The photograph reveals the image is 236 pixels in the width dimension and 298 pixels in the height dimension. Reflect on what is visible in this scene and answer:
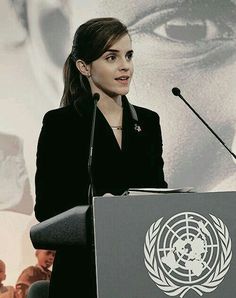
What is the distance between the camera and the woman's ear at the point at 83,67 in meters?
2.19

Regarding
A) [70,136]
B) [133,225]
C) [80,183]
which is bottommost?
[133,225]

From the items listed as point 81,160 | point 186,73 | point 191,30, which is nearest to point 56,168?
point 81,160

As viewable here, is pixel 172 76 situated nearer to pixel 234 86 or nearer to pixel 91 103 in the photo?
pixel 234 86

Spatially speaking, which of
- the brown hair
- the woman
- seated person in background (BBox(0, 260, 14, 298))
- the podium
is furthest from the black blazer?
seated person in background (BBox(0, 260, 14, 298))

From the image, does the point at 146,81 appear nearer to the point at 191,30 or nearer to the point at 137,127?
the point at 191,30

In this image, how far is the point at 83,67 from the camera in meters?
2.21

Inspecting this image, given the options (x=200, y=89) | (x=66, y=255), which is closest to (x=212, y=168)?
(x=200, y=89)

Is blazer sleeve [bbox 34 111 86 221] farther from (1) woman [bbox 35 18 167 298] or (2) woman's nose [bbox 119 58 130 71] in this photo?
(2) woman's nose [bbox 119 58 130 71]

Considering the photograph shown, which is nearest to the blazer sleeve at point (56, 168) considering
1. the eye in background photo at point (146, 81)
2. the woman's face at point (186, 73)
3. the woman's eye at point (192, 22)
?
the eye in background photo at point (146, 81)

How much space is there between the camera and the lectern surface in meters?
1.37

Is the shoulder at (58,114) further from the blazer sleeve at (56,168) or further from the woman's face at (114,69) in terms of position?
the woman's face at (114,69)

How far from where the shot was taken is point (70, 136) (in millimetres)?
2025

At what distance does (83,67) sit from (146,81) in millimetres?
1191

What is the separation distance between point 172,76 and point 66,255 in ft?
5.77
